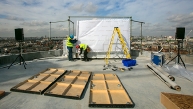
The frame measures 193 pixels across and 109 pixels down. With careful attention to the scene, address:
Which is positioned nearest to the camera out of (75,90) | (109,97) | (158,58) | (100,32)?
(109,97)

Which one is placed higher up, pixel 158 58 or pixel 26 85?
pixel 158 58

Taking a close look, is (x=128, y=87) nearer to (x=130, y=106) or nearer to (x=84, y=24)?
(x=130, y=106)

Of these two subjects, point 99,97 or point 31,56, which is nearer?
point 99,97

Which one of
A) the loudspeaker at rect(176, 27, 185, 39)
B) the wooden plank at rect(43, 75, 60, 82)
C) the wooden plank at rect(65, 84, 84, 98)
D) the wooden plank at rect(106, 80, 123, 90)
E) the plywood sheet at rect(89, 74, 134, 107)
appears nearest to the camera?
the plywood sheet at rect(89, 74, 134, 107)

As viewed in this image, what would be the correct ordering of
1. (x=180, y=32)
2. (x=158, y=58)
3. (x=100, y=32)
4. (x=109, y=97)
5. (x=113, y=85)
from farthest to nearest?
(x=100, y=32)
(x=158, y=58)
(x=180, y=32)
(x=113, y=85)
(x=109, y=97)

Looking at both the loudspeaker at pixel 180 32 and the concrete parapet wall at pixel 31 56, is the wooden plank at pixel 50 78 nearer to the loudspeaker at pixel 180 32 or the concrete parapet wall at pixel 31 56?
the concrete parapet wall at pixel 31 56

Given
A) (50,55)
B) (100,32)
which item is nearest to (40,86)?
(100,32)

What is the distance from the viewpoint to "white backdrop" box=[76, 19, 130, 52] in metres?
9.55

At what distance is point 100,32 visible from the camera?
965 centimetres

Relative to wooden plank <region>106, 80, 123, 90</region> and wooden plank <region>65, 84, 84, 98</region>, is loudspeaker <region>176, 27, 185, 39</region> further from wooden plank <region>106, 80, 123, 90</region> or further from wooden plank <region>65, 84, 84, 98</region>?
wooden plank <region>65, 84, 84, 98</region>

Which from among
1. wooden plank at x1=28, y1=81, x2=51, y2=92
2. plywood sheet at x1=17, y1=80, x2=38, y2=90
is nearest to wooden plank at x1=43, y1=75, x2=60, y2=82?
wooden plank at x1=28, y1=81, x2=51, y2=92

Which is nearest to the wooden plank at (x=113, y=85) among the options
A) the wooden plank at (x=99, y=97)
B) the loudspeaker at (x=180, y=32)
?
the wooden plank at (x=99, y=97)

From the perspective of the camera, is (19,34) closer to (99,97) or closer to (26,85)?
(26,85)

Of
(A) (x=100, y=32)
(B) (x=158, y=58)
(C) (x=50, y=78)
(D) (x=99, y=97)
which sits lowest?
(D) (x=99, y=97)
